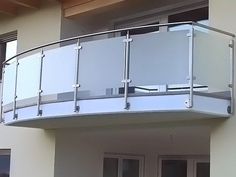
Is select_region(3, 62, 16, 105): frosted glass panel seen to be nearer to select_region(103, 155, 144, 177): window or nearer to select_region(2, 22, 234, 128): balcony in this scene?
select_region(2, 22, 234, 128): balcony

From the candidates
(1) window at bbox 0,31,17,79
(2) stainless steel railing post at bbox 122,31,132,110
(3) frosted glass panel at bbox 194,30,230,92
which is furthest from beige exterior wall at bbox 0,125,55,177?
(3) frosted glass panel at bbox 194,30,230,92

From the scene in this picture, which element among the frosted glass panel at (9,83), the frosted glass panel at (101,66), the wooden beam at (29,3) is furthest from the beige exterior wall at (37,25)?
the frosted glass panel at (101,66)

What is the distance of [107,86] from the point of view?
823 centimetres

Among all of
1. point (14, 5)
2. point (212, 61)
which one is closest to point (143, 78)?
point (212, 61)

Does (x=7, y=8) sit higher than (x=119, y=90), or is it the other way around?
(x=7, y=8)

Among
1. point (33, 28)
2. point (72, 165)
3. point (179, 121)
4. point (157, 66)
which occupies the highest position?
point (33, 28)

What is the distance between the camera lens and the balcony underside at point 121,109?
7.50 m

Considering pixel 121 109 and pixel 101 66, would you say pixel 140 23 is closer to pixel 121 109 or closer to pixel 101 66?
pixel 101 66

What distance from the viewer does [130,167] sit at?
40.2 feet

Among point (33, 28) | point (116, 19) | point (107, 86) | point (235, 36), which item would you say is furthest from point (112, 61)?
point (33, 28)

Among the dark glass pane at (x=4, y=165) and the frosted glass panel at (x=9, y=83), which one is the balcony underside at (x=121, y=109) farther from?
the dark glass pane at (x=4, y=165)

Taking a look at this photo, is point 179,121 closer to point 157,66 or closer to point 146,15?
point 157,66

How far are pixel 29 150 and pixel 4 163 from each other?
138 centimetres

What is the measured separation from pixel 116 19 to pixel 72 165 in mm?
3256
